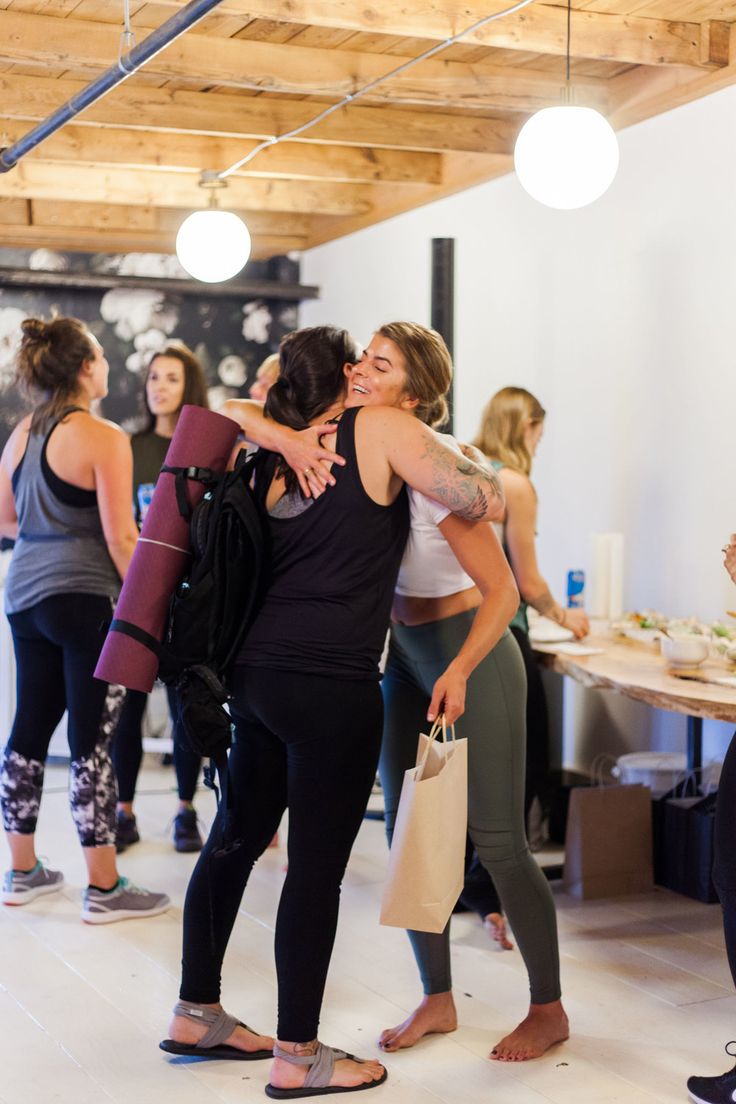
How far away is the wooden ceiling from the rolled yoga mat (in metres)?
1.64

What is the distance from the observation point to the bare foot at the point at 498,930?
3.54 metres

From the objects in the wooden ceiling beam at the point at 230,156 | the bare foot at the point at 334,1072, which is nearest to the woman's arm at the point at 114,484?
the bare foot at the point at 334,1072

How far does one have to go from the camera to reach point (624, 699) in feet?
16.9

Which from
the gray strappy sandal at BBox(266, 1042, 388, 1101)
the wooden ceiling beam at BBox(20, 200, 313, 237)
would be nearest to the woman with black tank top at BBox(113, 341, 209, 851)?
the gray strappy sandal at BBox(266, 1042, 388, 1101)

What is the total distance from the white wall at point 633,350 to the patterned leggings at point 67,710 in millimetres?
2153

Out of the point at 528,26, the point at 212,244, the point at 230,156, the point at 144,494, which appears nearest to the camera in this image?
the point at 528,26

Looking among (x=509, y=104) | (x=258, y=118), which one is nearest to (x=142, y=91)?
(x=258, y=118)

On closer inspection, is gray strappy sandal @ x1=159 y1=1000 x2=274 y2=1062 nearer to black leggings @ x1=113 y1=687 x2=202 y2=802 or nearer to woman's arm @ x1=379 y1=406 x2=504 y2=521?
woman's arm @ x1=379 y1=406 x2=504 y2=521

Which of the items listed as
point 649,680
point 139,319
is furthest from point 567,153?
point 139,319

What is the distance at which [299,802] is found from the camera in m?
2.46

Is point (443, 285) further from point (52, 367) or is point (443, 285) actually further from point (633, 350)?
point (52, 367)

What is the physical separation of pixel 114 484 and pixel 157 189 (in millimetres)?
3370

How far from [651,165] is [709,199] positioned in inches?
14.9

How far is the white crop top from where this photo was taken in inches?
103
